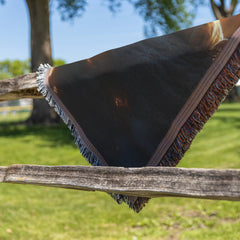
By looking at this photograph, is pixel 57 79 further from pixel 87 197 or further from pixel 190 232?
pixel 87 197

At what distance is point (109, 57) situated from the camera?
1.96 meters

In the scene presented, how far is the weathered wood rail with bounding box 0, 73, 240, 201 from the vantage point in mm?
1356

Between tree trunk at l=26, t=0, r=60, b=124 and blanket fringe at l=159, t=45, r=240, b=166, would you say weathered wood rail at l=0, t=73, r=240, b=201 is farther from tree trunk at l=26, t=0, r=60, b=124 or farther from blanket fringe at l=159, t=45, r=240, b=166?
tree trunk at l=26, t=0, r=60, b=124

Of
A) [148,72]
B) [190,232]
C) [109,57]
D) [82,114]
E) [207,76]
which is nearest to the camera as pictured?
[207,76]

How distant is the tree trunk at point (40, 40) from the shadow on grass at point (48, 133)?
0.55 metres

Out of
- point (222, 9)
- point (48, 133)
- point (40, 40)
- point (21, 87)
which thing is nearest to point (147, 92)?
point (21, 87)

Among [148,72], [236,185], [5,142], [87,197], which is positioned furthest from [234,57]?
[5,142]

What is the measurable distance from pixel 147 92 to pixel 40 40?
10.1 meters

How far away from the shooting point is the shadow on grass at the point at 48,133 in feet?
30.2

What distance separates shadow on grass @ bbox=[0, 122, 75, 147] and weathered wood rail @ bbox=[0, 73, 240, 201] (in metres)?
7.08

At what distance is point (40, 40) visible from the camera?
11.2 metres

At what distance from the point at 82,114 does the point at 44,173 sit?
451mm

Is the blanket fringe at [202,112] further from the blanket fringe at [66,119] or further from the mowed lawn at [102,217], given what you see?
the mowed lawn at [102,217]

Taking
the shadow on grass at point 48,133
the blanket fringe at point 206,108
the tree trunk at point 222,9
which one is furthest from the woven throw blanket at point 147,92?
the tree trunk at point 222,9
